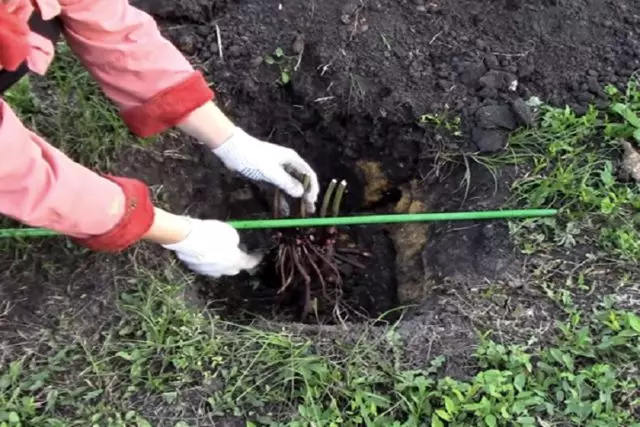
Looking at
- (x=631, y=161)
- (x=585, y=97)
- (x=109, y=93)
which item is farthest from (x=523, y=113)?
(x=109, y=93)

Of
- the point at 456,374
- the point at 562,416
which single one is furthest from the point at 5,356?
the point at 562,416

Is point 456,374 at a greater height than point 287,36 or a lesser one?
lesser

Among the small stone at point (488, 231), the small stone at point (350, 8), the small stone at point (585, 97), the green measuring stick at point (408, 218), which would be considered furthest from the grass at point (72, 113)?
the small stone at point (585, 97)

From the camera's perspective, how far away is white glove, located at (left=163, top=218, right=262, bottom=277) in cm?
214

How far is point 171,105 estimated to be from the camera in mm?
2025

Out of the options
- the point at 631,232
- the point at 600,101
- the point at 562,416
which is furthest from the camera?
the point at 600,101

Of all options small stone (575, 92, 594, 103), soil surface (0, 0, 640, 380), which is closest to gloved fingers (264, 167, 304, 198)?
soil surface (0, 0, 640, 380)

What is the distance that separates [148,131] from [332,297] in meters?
0.80

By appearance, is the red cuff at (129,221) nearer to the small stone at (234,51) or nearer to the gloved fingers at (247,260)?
the gloved fingers at (247,260)

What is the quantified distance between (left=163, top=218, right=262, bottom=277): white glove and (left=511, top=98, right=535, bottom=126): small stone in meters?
0.87

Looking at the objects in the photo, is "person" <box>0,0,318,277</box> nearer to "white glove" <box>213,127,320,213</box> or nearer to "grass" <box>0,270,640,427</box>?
"white glove" <box>213,127,320,213</box>

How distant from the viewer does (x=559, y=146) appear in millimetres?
2354

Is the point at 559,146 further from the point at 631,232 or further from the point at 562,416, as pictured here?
the point at 562,416

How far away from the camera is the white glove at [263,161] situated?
225cm
